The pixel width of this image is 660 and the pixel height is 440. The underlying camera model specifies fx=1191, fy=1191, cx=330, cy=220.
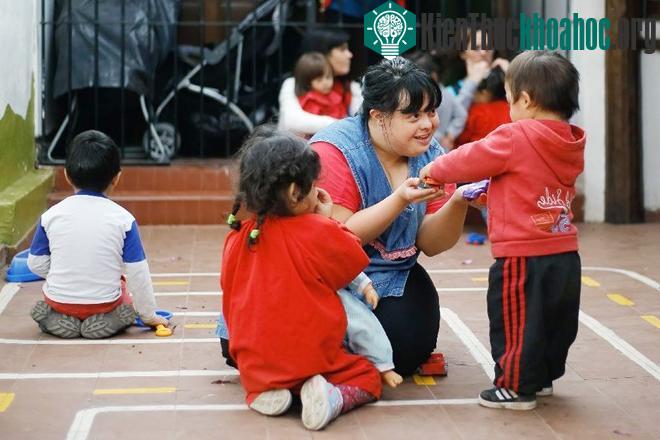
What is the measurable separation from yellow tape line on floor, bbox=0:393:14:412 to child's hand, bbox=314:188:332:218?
4.60ft

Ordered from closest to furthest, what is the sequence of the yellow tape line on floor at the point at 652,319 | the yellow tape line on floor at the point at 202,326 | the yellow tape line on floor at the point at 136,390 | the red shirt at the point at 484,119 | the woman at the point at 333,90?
1. the yellow tape line on floor at the point at 136,390
2. the yellow tape line on floor at the point at 202,326
3. the yellow tape line on floor at the point at 652,319
4. the woman at the point at 333,90
5. the red shirt at the point at 484,119

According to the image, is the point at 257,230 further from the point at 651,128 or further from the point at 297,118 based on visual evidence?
the point at 651,128

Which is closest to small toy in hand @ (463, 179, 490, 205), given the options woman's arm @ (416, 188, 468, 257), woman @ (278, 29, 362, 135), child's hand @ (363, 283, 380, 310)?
woman's arm @ (416, 188, 468, 257)

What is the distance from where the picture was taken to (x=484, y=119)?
29.5 feet

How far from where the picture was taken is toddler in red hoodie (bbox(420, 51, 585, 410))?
442cm

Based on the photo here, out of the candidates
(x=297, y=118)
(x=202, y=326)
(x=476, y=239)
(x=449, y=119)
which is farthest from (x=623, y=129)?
(x=202, y=326)

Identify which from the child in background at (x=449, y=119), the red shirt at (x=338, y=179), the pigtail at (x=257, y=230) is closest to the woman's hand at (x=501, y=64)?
the child in background at (x=449, y=119)

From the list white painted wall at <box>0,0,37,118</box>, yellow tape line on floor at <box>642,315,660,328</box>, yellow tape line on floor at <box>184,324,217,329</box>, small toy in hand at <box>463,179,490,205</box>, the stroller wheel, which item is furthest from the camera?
the stroller wheel

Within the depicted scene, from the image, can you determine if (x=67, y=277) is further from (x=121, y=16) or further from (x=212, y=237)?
(x=121, y=16)

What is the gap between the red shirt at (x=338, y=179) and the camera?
4.83 meters

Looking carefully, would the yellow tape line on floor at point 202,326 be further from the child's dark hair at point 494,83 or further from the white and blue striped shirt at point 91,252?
the child's dark hair at point 494,83

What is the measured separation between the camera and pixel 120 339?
5629 millimetres

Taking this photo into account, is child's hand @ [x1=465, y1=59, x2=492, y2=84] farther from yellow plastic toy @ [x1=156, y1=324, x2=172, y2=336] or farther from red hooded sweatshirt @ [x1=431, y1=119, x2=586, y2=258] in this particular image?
red hooded sweatshirt @ [x1=431, y1=119, x2=586, y2=258]

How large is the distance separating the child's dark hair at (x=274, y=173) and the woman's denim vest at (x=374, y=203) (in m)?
0.48
